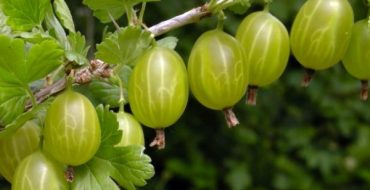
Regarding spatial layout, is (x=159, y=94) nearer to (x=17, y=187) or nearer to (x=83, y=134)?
(x=83, y=134)

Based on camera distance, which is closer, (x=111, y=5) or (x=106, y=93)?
(x=111, y=5)

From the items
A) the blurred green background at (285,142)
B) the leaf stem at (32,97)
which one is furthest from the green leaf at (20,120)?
the blurred green background at (285,142)

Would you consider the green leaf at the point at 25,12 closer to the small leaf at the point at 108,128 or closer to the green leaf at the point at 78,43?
the green leaf at the point at 78,43

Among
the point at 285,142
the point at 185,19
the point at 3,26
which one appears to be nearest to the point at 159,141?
the point at 185,19

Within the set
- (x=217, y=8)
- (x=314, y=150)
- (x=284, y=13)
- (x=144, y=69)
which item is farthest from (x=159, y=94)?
(x=314, y=150)

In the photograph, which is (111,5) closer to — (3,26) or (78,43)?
(78,43)
